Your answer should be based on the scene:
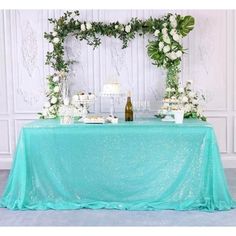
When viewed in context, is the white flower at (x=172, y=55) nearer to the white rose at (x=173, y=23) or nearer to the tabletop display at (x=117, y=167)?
the white rose at (x=173, y=23)

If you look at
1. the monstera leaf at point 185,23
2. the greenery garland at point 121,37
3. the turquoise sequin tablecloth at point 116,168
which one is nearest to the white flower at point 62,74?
the greenery garland at point 121,37

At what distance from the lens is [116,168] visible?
3504 millimetres

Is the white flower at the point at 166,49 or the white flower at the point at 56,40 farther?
the white flower at the point at 56,40

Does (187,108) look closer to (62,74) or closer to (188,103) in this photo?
(188,103)

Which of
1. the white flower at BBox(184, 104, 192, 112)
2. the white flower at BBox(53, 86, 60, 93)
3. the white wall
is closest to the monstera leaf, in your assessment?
the white wall

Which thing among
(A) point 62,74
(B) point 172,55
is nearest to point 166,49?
(B) point 172,55

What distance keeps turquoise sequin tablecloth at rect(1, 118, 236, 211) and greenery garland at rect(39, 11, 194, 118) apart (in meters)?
0.90

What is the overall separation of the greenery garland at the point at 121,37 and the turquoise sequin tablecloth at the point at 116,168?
2.96 ft

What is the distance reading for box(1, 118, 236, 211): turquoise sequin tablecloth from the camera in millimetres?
3430

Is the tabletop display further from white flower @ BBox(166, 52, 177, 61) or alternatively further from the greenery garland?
white flower @ BBox(166, 52, 177, 61)

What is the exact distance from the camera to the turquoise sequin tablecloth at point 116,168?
11.3 ft

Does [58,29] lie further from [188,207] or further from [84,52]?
[188,207]

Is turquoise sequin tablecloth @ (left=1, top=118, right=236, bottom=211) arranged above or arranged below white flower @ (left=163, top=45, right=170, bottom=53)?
below
